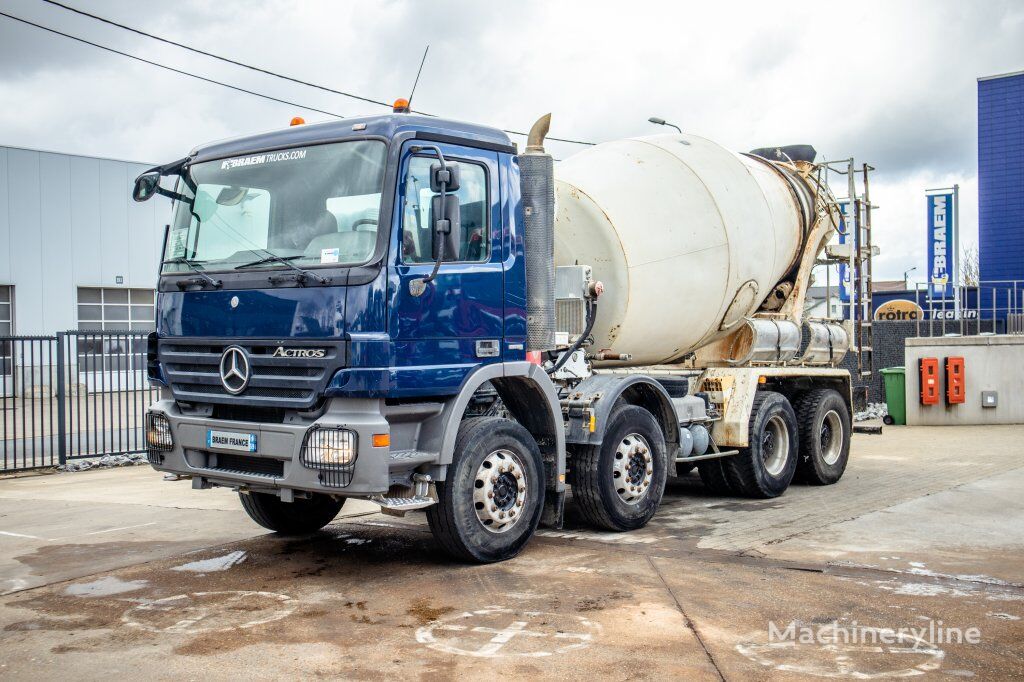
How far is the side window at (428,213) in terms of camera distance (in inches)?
250

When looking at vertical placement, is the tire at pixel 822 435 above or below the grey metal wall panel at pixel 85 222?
below

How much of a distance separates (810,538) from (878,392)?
51.7ft

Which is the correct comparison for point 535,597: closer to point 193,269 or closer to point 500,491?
point 500,491

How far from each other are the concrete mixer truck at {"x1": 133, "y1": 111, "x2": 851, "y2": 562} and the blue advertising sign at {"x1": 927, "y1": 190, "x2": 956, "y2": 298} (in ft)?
77.9

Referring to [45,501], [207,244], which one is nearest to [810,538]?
[207,244]

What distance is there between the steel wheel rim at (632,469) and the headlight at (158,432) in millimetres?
3405

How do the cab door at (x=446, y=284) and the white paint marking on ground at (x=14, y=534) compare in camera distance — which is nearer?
the cab door at (x=446, y=284)

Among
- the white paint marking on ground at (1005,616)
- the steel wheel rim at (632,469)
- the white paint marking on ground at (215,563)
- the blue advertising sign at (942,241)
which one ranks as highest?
the blue advertising sign at (942,241)

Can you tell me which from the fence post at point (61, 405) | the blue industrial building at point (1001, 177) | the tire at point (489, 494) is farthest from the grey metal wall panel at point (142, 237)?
the blue industrial building at point (1001, 177)

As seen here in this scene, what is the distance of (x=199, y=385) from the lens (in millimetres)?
6789

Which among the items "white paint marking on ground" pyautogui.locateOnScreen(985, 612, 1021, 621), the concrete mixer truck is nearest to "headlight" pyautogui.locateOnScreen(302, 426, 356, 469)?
the concrete mixer truck

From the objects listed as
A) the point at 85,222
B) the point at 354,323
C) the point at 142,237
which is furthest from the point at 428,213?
the point at 142,237

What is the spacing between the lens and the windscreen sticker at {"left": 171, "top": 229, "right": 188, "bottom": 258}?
7008mm

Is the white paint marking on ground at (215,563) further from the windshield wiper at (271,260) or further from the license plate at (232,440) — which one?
the windshield wiper at (271,260)
